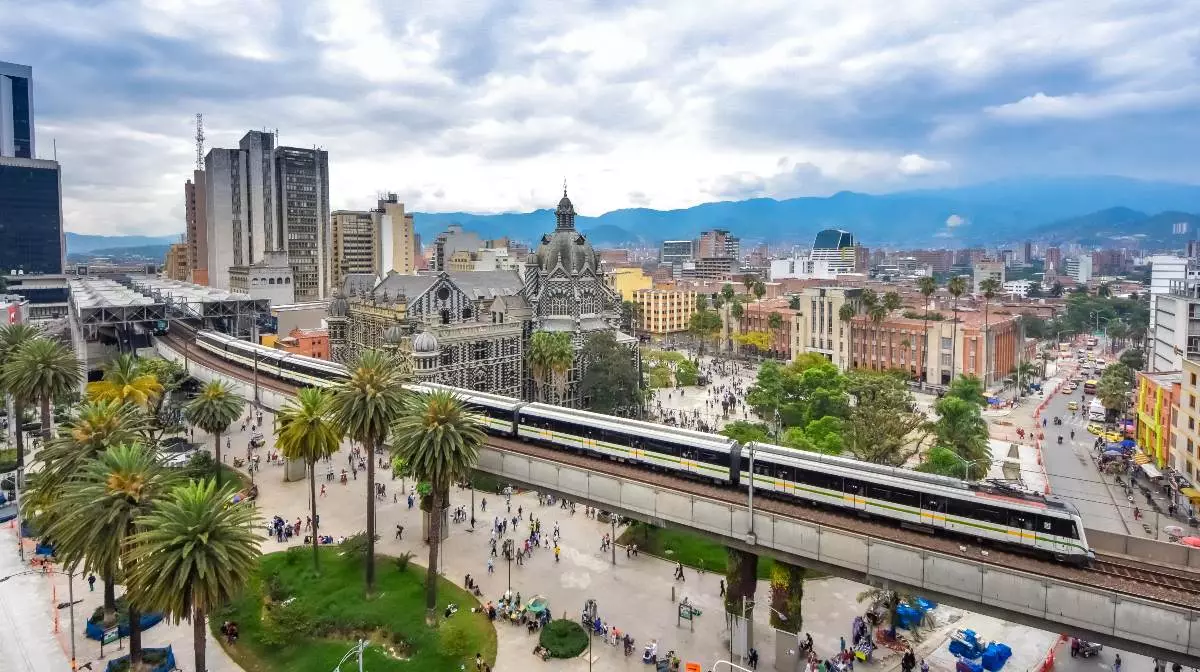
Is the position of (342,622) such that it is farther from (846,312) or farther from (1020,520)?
(846,312)

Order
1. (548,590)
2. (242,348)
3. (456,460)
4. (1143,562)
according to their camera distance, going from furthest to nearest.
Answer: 1. (242,348)
2. (548,590)
3. (456,460)
4. (1143,562)

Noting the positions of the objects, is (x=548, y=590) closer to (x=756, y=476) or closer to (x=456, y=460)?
(x=456, y=460)

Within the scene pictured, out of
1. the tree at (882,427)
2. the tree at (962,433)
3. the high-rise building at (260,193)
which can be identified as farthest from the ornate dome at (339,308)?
the high-rise building at (260,193)

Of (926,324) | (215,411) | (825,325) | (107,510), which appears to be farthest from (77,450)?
(825,325)

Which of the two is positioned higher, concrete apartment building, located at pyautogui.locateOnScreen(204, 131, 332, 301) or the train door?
concrete apartment building, located at pyautogui.locateOnScreen(204, 131, 332, 301)

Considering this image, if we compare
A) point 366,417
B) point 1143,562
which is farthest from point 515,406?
point 1143,562

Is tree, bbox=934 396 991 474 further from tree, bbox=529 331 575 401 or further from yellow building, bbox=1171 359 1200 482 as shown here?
tree, bbox=529 331 575 401

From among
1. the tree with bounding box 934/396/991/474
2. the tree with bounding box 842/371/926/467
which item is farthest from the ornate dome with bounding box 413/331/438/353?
the tree with bounding box 934/396/991/474
